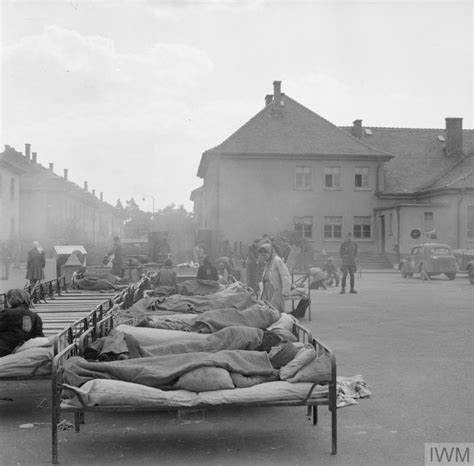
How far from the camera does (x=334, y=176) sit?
43438 mm

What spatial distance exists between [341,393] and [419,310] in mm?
9161

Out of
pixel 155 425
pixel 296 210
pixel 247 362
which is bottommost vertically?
pixel 155 425

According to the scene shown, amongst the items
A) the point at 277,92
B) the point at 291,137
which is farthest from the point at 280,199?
the point at 277,92

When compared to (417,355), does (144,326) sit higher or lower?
higher

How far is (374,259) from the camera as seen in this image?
40219 mm

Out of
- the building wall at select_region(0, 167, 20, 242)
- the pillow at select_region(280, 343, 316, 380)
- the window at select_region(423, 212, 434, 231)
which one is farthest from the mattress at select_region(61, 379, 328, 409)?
the building wall at select_region(0, 167, 20, 242)

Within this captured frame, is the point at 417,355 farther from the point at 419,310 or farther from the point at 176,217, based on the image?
the point at 176,217

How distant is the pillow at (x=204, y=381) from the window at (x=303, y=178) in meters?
38.1

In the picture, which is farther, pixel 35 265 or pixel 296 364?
pixel 35 265

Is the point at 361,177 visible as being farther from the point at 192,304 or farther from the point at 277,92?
the point at 192,304

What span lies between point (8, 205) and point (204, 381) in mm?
45323

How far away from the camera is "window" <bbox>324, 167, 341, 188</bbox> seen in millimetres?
43250

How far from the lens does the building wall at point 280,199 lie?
41.9m

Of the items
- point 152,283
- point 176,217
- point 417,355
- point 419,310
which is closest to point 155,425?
point 417,355
